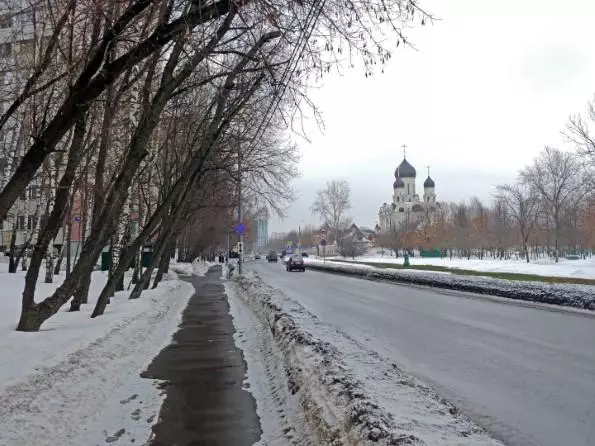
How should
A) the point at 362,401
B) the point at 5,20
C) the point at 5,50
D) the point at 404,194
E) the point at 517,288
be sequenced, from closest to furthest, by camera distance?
1. the point at 362,401
2. the point at 5,20
3. the point at 5,50
4. the point at 517,288
5. the point at 404,194

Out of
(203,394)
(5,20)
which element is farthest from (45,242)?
(203,394)

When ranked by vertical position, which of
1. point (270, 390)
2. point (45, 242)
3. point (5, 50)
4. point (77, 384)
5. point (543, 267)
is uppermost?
point (5, 50)

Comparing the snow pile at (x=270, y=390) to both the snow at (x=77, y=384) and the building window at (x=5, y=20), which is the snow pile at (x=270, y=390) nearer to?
the snow at (x=77, y=384)

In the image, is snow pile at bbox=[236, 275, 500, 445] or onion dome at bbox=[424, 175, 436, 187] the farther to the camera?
onion dome at bbox=[424, 175, 436, 187]

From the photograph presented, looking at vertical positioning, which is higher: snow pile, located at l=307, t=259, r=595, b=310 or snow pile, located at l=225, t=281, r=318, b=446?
snow pile, located at l=307, t=259, r=595, b=310

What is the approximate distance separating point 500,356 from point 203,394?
17.1 ft

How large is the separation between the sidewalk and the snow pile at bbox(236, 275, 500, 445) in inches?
27.5

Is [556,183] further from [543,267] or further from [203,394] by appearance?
[203,394]

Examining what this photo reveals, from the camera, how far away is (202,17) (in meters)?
6.32

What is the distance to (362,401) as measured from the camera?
5152 millimetres

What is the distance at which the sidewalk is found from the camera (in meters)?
5.57

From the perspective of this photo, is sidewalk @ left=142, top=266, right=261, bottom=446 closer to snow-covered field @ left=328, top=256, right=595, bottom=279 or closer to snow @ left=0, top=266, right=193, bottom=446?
snow @ left=0, top=266, right=193, bottom=446

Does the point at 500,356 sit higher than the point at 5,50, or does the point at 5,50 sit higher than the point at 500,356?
the point at 5,50

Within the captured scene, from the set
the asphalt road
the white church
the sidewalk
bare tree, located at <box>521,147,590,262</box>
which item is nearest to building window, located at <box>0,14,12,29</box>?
the sidewalk
